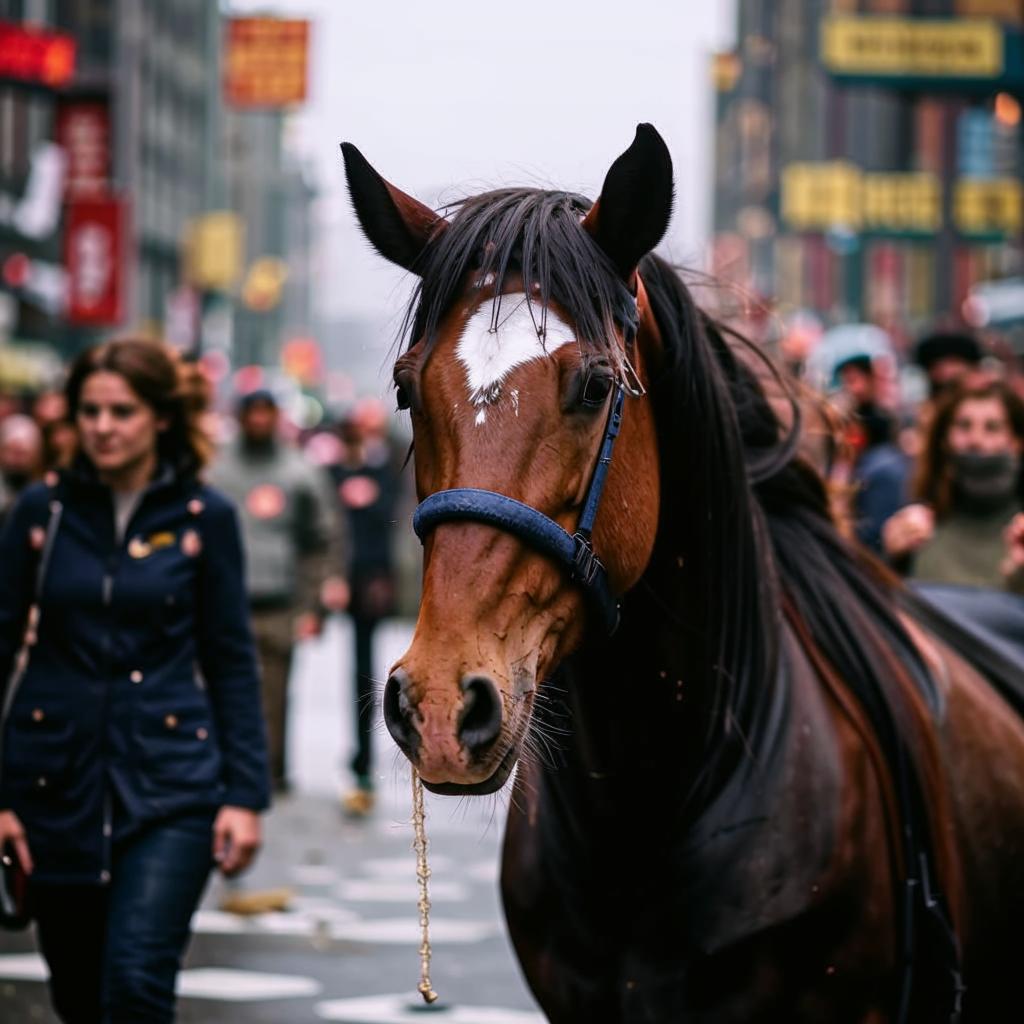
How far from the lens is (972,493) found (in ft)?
23.1

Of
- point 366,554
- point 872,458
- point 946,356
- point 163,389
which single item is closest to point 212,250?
point 366,554

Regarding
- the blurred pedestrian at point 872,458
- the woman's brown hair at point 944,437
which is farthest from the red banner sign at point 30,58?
the woman's brown hair at point 944,437

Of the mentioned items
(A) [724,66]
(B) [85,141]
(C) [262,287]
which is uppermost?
(A) [724,66]

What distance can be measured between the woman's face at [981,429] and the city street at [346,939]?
218 cm

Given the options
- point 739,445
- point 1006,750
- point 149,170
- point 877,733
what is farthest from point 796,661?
point 149,170

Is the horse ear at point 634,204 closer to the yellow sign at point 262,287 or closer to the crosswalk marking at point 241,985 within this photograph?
the crosswalk marking at point 241,985

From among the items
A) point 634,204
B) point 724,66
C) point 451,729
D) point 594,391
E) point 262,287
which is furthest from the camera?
point 262,287

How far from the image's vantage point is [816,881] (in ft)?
12.8

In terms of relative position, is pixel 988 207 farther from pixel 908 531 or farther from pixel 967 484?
pixel 908 531

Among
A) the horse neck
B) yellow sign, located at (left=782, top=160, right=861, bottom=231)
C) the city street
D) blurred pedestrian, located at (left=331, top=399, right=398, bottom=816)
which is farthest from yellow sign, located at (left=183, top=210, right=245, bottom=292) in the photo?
the horse neck

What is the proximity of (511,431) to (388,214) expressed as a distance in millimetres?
600

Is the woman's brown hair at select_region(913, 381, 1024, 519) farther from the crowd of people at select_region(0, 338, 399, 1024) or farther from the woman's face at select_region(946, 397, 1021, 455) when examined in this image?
the crowd of people at select_region(0, 338, 399, 1024)

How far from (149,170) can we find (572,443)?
72370 mm

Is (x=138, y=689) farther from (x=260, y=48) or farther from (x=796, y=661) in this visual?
(x=260, y=48)
